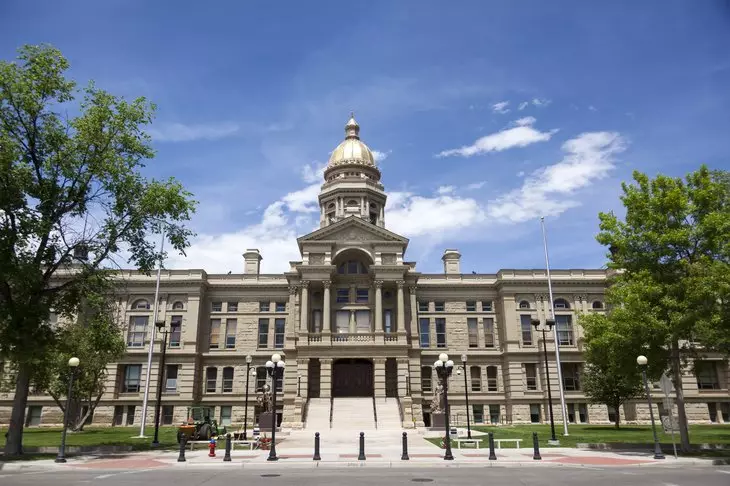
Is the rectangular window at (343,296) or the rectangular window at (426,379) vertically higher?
the rectangular window at (343,296)

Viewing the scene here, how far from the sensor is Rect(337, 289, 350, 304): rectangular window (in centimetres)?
5122

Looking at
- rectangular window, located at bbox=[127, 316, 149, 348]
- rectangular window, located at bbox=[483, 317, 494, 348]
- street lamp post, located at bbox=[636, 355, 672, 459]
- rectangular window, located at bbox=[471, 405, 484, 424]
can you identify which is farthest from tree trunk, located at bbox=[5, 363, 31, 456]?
rectangular window, located at bbox=[483, 317, 494, 348]

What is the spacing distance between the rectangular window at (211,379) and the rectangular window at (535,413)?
3041 cm

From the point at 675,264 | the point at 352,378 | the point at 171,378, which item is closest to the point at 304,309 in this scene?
the point at 352,378

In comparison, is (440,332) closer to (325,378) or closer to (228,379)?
(325,378)

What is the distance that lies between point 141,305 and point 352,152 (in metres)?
30.7

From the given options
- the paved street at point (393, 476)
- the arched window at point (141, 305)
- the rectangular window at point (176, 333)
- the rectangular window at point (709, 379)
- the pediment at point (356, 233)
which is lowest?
the paved street at point (393, 476)

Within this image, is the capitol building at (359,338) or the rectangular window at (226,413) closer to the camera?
the capitol building at (359,338)

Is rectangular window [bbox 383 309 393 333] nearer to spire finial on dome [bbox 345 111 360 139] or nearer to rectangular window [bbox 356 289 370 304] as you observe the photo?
rectangular window [bbox 356 289 370 304]

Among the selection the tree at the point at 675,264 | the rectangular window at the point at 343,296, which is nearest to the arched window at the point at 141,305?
the rectangular window at the point at 343,296

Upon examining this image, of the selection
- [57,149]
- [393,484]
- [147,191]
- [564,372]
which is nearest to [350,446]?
[393,484]

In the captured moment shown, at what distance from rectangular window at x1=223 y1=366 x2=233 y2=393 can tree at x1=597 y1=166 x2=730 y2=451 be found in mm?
36955

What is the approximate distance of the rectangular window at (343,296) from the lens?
168 feet

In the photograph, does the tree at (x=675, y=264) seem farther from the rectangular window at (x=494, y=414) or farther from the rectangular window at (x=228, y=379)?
the rectangular window at (x=228, y=379)
